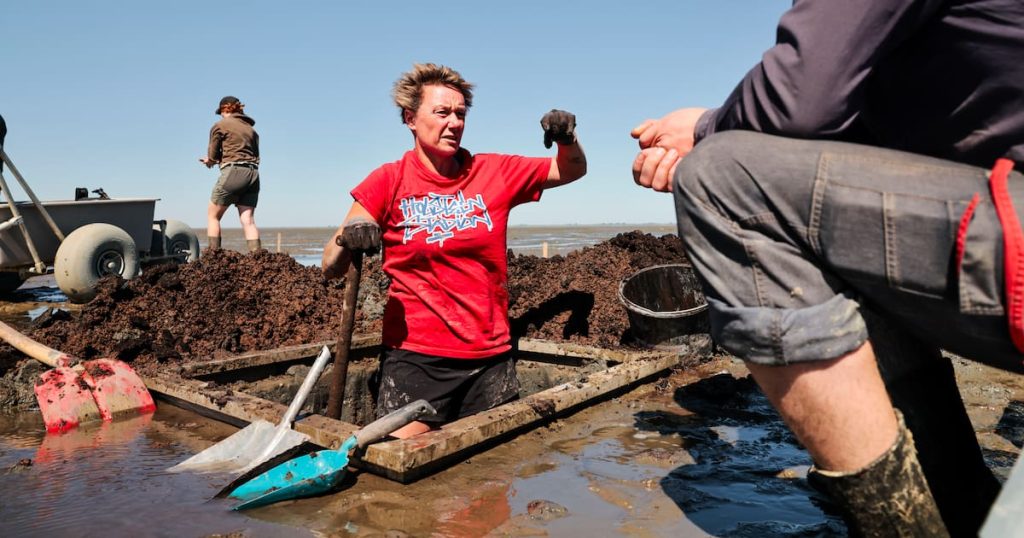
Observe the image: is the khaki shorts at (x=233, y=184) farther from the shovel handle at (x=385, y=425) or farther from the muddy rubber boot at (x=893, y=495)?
the muddy rubber boot at (x=893, y=495)

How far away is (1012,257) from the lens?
1025 mm

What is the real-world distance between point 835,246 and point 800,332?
18cm

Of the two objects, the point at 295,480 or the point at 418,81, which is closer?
the point at 295,480

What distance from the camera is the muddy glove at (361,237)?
9.61 ft

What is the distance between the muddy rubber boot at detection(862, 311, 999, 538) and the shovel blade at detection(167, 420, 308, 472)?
2146 millimetres

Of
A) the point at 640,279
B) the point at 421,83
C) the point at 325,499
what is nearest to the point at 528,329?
the point at 640,279

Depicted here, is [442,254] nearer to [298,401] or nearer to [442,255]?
[442,255]

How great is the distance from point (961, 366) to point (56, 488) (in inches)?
199

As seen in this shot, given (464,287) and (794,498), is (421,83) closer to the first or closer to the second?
(464,287)

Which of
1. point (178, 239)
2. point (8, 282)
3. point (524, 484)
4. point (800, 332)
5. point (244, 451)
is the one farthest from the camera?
point (178, 239)

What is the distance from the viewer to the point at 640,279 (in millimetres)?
5391

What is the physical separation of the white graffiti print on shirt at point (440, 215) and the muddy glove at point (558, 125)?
21.2 inches

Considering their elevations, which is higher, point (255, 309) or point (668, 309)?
point (668, 309)

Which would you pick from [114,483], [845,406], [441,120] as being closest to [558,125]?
[441,120]
